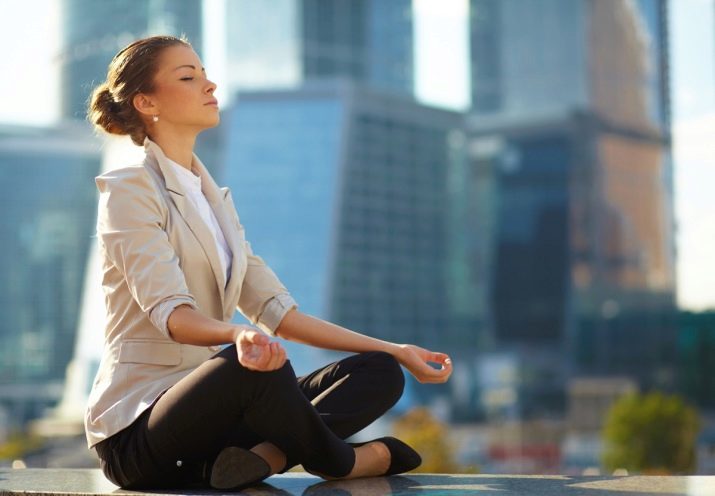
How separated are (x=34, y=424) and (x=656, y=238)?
2243 inches

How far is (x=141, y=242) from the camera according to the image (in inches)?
162

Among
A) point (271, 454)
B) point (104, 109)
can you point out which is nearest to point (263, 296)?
point (271, 454)

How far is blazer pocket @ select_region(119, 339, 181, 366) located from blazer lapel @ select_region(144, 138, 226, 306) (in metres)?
0.30

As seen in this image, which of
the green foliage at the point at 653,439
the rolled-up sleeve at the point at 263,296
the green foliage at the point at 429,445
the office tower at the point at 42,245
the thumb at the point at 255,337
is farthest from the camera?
the office tower at the point at 42,245

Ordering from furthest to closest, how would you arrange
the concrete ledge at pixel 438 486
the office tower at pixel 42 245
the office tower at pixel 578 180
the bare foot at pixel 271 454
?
the office tower at pixel 42 245 → the office tower at pixel 578 180 → the bare foot at pixel 271 454 → the concrete ledge at pixel 438 486

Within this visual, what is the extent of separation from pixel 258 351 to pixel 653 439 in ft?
194

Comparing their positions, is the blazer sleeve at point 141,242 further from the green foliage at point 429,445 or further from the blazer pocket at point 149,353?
the green foliage at point 429,445

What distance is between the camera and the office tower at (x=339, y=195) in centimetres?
9181

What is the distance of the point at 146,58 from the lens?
452 cm

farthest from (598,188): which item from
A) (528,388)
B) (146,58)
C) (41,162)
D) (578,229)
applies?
(146,58)

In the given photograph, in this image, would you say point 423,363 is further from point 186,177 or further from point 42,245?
point 42,245

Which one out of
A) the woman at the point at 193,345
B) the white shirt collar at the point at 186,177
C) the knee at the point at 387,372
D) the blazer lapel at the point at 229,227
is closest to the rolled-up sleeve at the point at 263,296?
the woman at the point at 193,345

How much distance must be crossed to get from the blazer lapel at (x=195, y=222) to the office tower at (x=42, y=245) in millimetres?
101546

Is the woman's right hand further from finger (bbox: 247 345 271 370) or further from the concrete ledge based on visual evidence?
the concrete ledge
